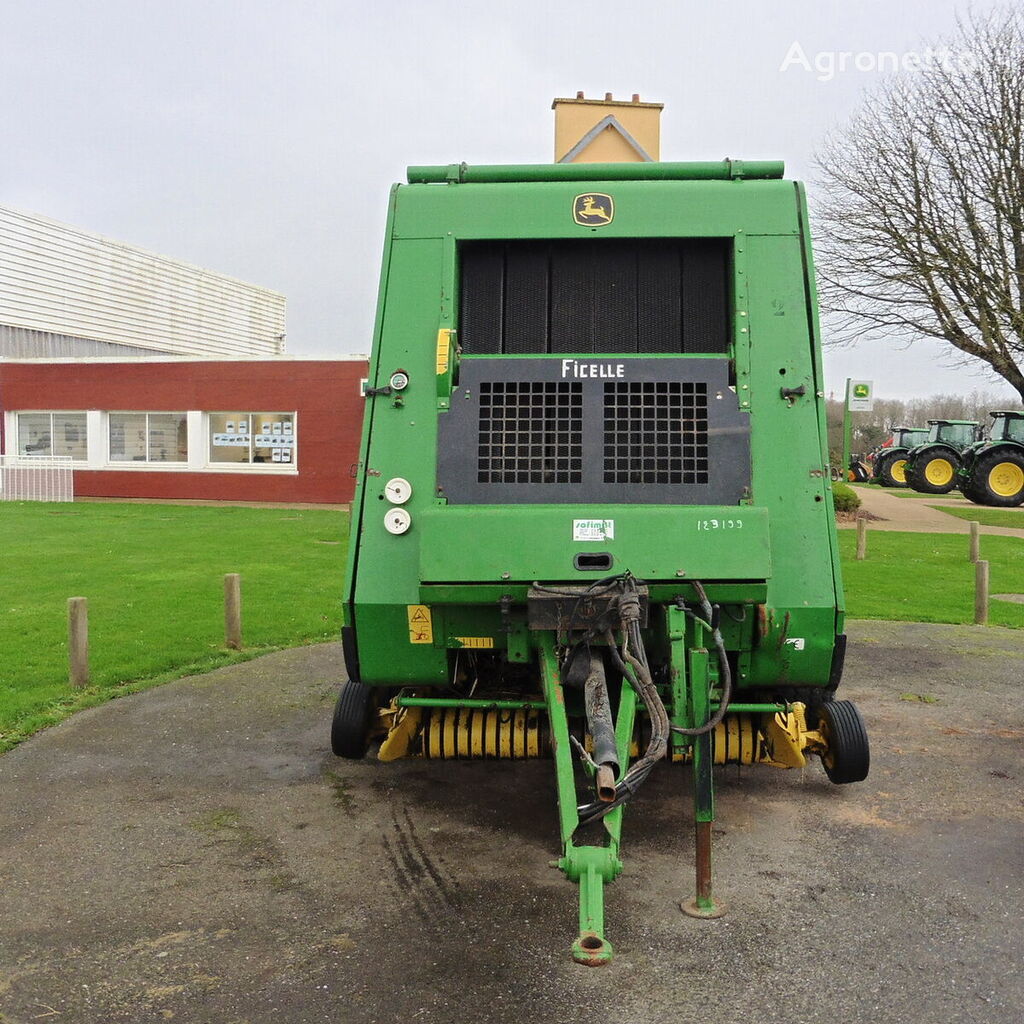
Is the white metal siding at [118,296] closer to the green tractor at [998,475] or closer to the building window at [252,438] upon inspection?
the building window at [252,438]

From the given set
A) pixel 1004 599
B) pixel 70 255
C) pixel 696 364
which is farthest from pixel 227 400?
pixel 696 364

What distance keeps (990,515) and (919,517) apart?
2227mm

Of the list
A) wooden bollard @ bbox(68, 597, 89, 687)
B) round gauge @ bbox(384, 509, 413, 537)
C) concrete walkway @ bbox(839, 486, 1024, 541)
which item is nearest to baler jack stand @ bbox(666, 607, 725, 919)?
round gauge @ bbox(384, 509, 413, 537)

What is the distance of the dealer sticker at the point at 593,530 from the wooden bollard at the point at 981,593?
848 cm

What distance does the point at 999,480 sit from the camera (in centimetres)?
3017

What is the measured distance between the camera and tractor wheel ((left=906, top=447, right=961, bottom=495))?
36.4m

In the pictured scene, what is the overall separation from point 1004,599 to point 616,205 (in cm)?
1037

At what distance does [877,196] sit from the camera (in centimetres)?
2573

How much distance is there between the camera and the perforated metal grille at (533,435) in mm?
5227

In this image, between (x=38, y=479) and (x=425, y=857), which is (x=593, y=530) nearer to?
(x=425, y=857)

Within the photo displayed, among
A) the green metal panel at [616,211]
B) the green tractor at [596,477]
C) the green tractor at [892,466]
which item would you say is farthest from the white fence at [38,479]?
the green tractor at [892,466]

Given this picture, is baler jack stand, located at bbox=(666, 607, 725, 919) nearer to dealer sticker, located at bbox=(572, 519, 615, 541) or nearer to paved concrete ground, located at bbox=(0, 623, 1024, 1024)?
paved concrete ground, located at bbox=(0, 623, 1024, 1024)

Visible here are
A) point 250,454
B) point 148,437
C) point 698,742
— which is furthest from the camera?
point 148,437

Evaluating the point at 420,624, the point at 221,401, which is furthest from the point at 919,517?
the point at 420,624
